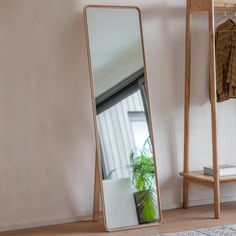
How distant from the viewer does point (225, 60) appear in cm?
346

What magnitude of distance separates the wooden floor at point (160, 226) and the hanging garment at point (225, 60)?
0.87 metres

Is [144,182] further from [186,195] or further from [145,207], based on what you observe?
[186,195]

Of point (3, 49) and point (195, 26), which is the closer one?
point (3, 49)

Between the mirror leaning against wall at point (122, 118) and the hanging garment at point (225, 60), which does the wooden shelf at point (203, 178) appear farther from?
the hanging garment at point (225, 60)

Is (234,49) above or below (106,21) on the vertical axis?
below

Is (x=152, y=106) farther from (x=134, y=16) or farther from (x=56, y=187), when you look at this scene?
(x=56, y=187)

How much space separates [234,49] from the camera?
344cm

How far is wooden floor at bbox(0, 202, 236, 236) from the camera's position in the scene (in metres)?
2.87

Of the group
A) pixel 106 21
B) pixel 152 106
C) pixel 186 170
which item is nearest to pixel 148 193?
pixel 186 170

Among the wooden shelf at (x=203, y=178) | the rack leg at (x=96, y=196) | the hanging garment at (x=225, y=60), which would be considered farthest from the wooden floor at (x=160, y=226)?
the hanging garment at (x=225, y=60)

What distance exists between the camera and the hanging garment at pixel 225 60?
3430mm

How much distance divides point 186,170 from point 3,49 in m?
1.56

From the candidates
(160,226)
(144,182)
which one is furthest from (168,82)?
(160,226)

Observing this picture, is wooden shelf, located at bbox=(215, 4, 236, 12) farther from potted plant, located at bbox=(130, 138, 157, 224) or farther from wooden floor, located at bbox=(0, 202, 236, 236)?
wooden floor, located at bbox=(0, 202, 236, 236)
